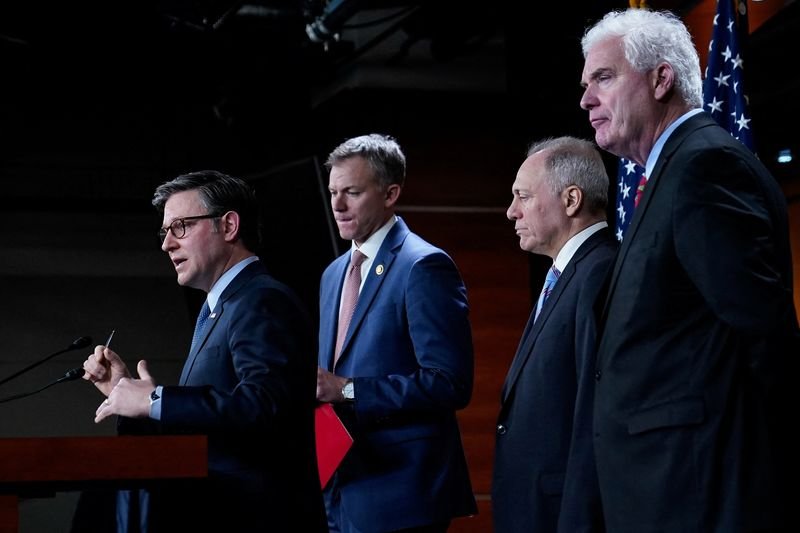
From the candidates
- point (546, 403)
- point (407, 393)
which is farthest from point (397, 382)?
point (546, 403)

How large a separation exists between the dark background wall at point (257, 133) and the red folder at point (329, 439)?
235 centimetres

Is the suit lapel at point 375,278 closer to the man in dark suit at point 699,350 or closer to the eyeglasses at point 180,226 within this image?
the eyeglasses at point 180,226

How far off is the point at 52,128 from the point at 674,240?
6.91 meters

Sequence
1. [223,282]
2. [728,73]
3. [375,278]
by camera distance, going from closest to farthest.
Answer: [223,282] → [375,278] → [728,73]

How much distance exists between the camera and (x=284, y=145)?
8195 millimetres

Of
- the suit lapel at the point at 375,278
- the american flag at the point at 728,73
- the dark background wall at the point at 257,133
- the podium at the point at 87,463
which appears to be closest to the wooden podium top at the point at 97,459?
the podium at the point at 87,463

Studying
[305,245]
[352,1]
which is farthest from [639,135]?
[305,245]

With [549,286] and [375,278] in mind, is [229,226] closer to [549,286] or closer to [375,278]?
[375,278]

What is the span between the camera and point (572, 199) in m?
2.95

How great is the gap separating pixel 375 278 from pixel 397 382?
36cm

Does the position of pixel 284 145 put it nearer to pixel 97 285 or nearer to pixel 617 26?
pixel 97 285

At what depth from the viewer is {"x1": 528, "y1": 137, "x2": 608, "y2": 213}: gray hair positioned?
9.70 ft

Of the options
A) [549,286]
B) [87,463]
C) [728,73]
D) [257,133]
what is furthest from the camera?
[257,133]

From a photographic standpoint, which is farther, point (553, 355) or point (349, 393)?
point (349, 393)
